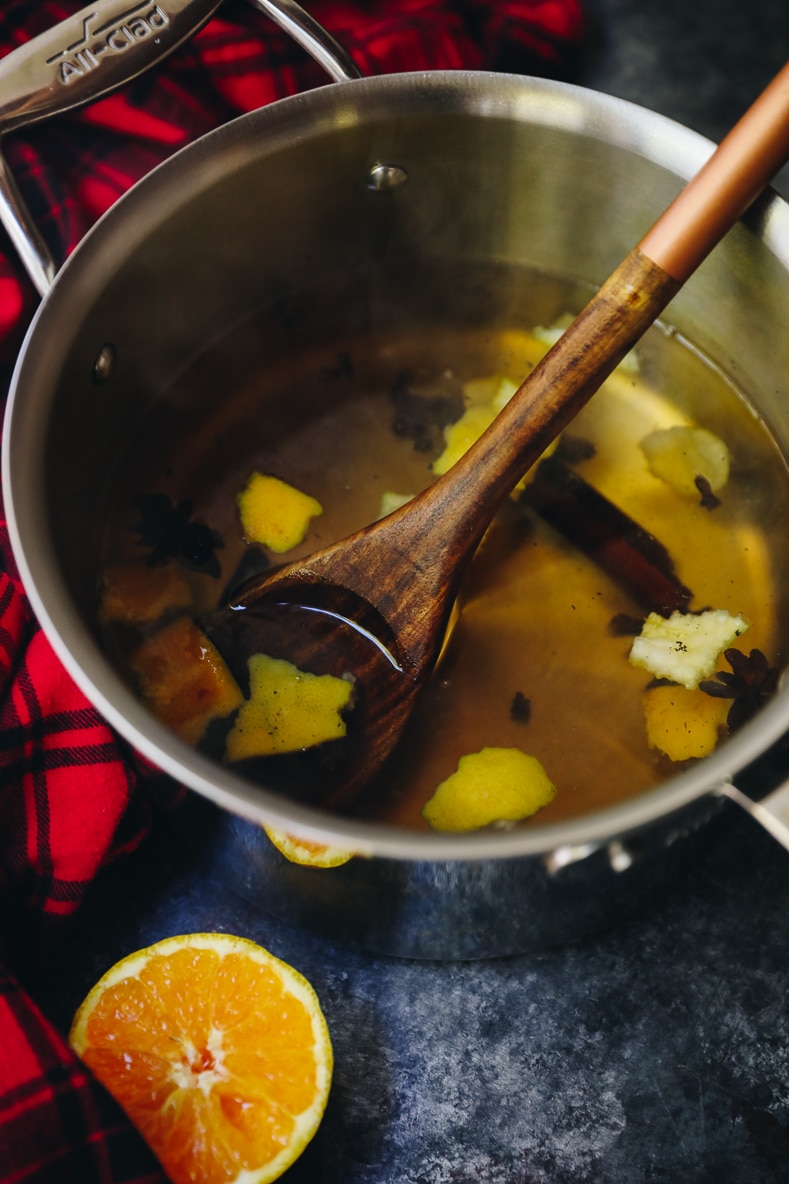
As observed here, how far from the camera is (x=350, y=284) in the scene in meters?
1.25

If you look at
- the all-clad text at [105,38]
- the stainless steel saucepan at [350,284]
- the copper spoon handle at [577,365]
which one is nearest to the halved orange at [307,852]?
the stainless steel saucepan at [350,284]

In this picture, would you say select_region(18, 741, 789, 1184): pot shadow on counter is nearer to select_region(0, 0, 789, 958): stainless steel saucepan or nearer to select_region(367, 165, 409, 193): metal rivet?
select_region(0, 0, 789, 958): stainless steel saucepan

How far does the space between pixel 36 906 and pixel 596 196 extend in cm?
97

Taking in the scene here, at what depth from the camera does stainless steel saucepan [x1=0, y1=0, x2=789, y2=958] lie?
70 centimetres

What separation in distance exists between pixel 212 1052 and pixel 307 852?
28cm

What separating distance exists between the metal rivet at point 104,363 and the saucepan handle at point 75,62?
0.10 metres

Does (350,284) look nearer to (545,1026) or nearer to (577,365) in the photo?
(577,365)

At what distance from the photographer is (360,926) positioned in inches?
35.6

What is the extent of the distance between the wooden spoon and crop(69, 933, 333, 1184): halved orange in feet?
0.63

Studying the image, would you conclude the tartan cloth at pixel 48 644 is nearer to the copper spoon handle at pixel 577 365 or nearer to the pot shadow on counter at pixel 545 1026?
the pot shadow on counter at pixel 545 1026

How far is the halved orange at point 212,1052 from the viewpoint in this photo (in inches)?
35.1

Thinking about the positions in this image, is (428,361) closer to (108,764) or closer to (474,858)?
(108,764)

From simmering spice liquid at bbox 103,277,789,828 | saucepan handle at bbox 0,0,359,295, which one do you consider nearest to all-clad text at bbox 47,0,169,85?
saucepan handle at bbox 0,0,359,295

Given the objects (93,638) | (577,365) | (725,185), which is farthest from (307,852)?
(725,185)
